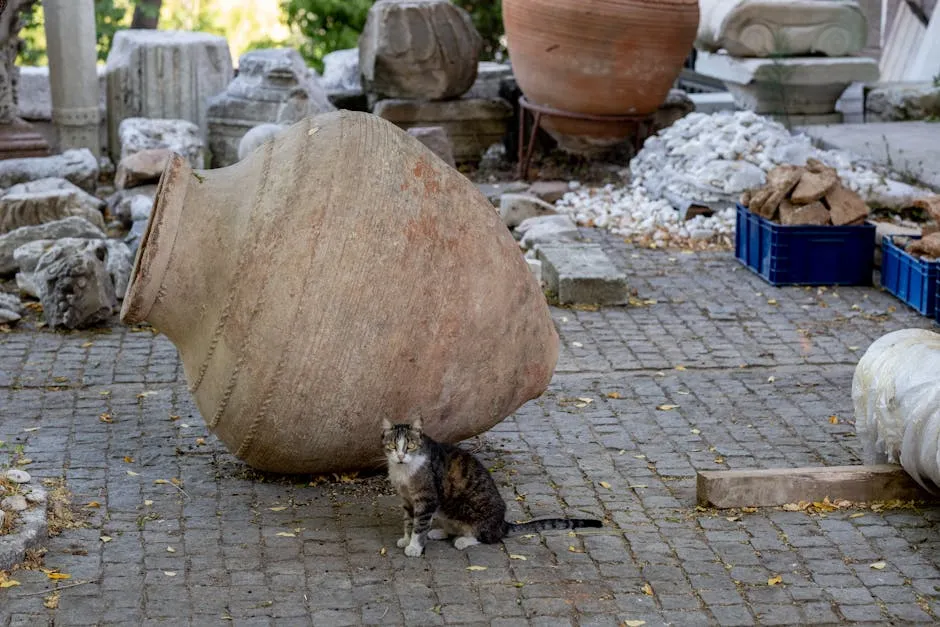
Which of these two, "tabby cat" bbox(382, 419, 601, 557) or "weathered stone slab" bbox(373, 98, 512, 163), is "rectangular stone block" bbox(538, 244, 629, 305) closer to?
"tabby cat" bbox(382, 419, 601, 557)

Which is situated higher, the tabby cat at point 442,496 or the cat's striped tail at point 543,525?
the tabby cat at point 442,496

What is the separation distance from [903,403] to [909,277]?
11.7ft

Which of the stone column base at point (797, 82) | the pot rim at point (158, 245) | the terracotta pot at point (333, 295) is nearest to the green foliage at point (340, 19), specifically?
the stone column base at point (797, 82)

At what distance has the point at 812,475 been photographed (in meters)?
6.09

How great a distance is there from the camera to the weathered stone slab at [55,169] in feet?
38.7

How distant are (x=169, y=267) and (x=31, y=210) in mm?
5169

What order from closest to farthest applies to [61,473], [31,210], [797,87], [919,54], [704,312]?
[61,473] < [704,312] < [31,210] < [797,87] < [919,54]

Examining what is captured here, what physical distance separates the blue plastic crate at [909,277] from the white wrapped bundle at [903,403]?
106 inches

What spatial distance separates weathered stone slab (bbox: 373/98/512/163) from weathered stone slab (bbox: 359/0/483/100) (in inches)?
5.7

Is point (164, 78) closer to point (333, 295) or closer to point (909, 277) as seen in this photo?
point (909, 277)

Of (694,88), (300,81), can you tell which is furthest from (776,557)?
(694,88)

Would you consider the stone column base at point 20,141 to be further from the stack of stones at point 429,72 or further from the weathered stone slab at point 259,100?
the stack of stones at point 429,72

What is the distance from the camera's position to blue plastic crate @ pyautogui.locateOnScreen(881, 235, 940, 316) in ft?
29.6

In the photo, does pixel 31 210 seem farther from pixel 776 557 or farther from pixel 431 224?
pixel 776 557
